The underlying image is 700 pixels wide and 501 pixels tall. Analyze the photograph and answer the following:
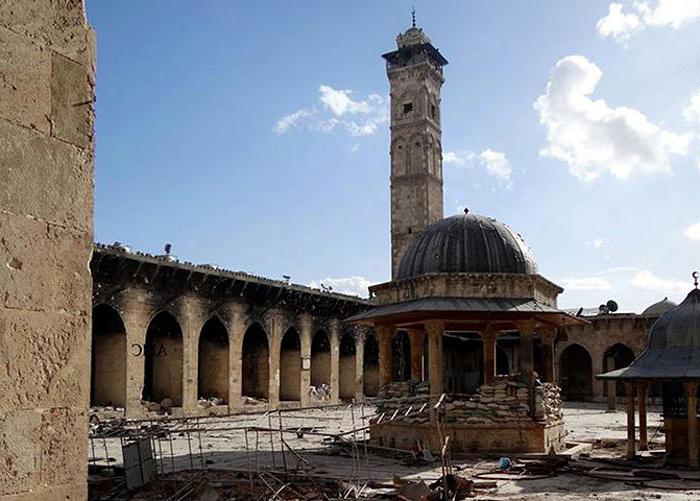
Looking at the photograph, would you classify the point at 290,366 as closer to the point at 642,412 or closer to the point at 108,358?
the point at 108,358

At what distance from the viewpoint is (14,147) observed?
2387mm

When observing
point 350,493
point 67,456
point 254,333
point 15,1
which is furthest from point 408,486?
point 254,333

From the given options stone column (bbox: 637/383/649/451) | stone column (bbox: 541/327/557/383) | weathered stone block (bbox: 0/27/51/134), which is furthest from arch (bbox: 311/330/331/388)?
weathered stone block (bbox: 0/27/51/134)

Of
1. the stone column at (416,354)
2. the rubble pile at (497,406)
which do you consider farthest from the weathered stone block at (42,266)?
the stone column at (416,354)

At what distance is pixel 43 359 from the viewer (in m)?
2.42

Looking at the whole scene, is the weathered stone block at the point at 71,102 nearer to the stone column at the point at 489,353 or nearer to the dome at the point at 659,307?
the stone column at the point at 489,353

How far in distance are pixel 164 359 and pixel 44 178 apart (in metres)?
23.6

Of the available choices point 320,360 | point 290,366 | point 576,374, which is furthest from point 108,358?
point 576,374

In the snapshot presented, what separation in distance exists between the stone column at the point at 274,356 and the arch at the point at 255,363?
147mm

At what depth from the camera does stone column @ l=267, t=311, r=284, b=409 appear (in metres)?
29.0

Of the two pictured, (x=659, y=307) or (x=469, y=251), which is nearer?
(x=469, y=251)

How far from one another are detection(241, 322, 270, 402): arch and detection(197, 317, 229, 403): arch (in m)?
1.59

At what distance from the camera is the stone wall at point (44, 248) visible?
2332mm

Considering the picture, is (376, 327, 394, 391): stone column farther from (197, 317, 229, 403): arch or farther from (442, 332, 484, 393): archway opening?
(197, 317, 229, 403): arch
